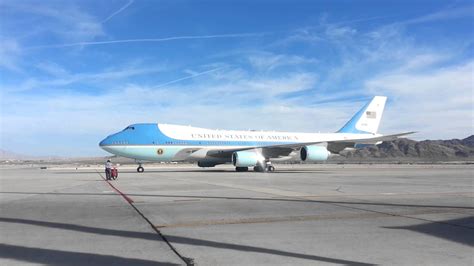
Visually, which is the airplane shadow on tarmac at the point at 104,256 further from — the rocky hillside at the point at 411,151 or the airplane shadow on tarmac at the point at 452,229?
the rocky hillside at the point at 411,151

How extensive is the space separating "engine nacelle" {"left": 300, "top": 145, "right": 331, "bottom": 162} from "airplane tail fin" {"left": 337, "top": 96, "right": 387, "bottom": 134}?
1149 centimetres

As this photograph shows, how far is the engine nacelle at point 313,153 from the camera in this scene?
3641cm

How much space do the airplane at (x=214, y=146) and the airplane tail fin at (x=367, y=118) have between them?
6.79m

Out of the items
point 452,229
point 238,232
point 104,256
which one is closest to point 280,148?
point 452,229

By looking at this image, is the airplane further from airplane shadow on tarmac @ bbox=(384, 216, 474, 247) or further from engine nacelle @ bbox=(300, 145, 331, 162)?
airplane shadow on tarmac @ bbox=(384, 216, 474, 247)

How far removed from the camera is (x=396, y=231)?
26.5ft

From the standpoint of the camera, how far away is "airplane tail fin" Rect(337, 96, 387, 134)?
47.9m

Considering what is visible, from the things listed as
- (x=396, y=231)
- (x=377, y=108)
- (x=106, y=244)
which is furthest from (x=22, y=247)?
(x=377, y=108)

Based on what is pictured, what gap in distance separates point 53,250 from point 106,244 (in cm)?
80

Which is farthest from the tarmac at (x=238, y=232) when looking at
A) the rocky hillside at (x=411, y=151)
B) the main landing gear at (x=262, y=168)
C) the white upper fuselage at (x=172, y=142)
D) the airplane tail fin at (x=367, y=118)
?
the rocky hillside at (x=411, y=151)

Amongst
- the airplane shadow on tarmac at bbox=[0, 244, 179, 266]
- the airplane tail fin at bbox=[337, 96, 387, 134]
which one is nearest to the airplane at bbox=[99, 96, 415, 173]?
the airplane tail fin at bbox=[337, 96, 387, 134]

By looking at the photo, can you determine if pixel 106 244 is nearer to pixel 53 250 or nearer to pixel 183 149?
pixel 53 250

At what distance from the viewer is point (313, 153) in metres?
36.6

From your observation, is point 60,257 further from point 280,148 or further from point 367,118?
point 367,118
